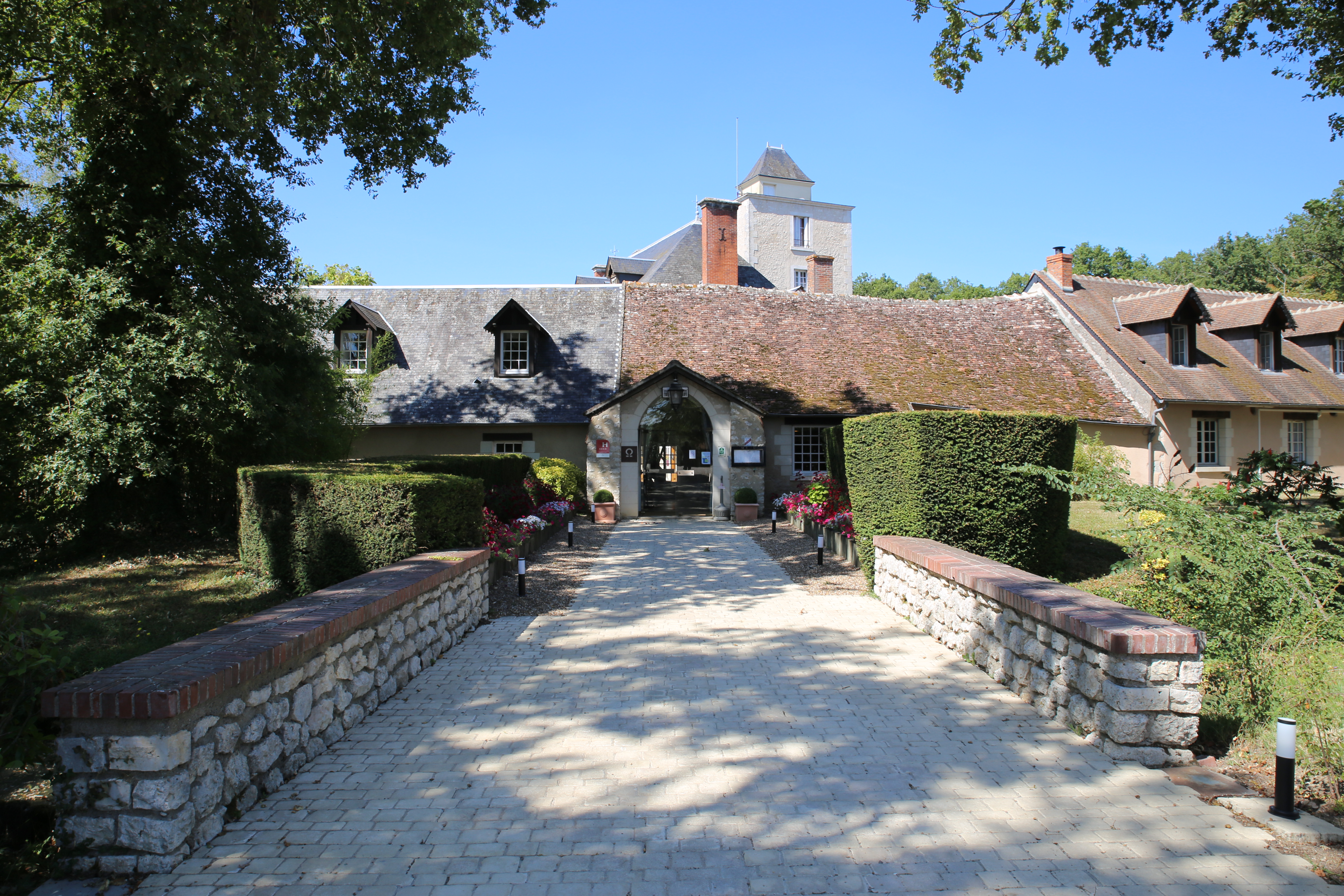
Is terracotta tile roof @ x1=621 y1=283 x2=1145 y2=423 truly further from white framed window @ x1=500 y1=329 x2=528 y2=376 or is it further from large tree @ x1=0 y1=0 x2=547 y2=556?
large tree @ x1=0 y1=0 x2=547 y2=556

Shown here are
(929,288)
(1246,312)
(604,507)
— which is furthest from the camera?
(929,288)

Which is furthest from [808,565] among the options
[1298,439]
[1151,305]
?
[1298,439]

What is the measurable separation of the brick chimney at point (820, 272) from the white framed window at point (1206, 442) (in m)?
14.1

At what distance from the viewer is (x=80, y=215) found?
11805 mm

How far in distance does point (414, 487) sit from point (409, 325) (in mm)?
16331

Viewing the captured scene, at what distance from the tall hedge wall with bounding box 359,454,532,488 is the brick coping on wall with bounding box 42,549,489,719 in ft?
11.5

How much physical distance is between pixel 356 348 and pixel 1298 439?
29.5 metres

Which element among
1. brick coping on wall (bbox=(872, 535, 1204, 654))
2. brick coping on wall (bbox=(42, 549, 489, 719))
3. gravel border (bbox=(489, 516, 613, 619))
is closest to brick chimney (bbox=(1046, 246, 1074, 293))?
gravel border (bbox=(489, 516, 613, 619))

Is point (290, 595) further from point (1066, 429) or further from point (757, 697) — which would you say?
point (1066, 429)

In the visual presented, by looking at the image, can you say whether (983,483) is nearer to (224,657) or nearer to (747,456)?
(224,657)

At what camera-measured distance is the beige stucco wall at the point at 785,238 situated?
47.4m

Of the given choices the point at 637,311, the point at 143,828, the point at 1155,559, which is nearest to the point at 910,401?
the point at 637,311

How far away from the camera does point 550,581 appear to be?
10914 mm

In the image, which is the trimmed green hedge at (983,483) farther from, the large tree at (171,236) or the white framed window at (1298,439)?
the white framed window at (1298,439)
